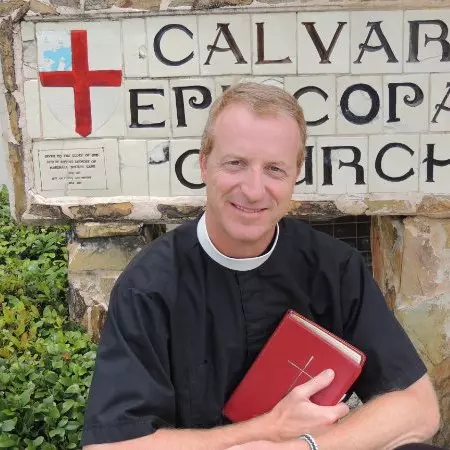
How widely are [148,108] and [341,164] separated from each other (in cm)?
74

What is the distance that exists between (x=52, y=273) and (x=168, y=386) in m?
1.94

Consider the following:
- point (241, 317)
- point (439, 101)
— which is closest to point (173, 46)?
point (439, 101)

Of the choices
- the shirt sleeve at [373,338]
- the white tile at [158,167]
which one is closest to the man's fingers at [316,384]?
the shirt sleeve at [373,338]

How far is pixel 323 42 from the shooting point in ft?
8.32

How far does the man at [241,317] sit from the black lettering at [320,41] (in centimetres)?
93

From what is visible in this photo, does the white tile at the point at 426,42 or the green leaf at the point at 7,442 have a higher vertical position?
the white tile at the point at 426,42

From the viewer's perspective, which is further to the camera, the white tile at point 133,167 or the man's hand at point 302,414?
the white tile at point 133,167

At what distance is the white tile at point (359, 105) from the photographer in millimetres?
2572

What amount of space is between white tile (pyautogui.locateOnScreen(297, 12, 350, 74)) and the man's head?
0.94 meters

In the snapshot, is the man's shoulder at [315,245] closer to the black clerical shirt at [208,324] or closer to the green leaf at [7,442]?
the black clerical shirt at [208,324]

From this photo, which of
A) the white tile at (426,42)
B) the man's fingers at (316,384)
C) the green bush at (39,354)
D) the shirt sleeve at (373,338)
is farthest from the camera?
the white tile at (426,42)

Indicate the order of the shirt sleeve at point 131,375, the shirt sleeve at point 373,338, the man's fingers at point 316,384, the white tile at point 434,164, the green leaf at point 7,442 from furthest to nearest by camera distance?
the white tile at point 434,164 < the green leaf at point 7,442 < the shirt sleeve at point 373,338 < the man's fingers at point 316,384 < the shirt sleeve at point 131,375

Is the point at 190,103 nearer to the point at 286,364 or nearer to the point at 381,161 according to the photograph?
the point at 381,161

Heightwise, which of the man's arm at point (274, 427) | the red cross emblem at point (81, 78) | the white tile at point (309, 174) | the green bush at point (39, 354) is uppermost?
the red cross emblem at point (81, 78)
